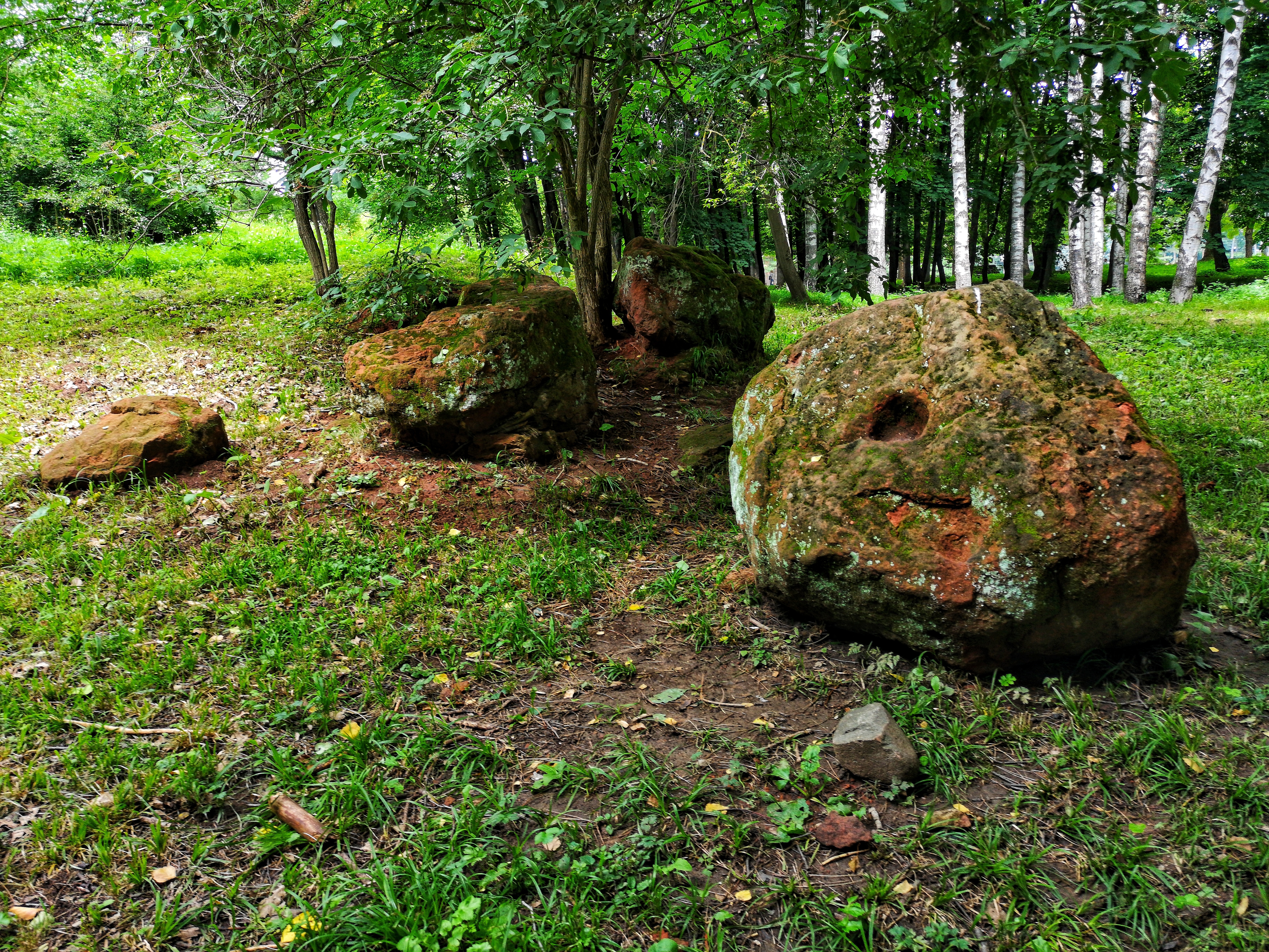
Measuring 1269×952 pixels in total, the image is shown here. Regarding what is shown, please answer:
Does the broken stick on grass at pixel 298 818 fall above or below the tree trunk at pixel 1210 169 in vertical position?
below

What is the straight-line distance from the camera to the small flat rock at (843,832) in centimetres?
→ 268

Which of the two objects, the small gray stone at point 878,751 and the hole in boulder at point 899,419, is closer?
the small gray stone at point 878,751

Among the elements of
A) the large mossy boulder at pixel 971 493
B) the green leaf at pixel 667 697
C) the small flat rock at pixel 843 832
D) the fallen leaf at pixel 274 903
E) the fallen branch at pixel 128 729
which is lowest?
the small flat rock at pixel 843 832

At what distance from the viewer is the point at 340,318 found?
8.77m

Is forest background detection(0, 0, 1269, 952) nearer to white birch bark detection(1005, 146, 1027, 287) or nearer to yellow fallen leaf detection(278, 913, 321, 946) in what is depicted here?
yellow fallen leaf detection(278, 913, 321, 946)

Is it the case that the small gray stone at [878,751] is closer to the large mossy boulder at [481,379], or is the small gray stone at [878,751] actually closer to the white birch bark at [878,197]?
the large mossy boulder at [481,379]

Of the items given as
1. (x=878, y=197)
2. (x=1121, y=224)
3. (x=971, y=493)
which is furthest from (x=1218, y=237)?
(x=971, y=493)

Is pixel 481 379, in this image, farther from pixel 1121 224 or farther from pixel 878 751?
pixel 1121 224

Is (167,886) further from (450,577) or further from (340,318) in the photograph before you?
(340,318)

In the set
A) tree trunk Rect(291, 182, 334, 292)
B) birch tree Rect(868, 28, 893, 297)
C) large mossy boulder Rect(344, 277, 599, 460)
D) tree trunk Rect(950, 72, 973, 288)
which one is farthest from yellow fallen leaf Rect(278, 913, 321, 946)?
tree trunk Rect(950, 72, 973, 288)

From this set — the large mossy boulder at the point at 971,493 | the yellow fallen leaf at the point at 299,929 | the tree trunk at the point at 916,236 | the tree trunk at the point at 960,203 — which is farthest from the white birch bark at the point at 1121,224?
the yellow fallen leaf at the point at 299,929

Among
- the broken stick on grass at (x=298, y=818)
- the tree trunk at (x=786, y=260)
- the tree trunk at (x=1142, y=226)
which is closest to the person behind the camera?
the broken stick on grass at (x=298, y=818)

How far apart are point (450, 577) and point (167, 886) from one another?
224 centimetres

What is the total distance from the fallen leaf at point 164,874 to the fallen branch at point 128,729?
2.38 feet
